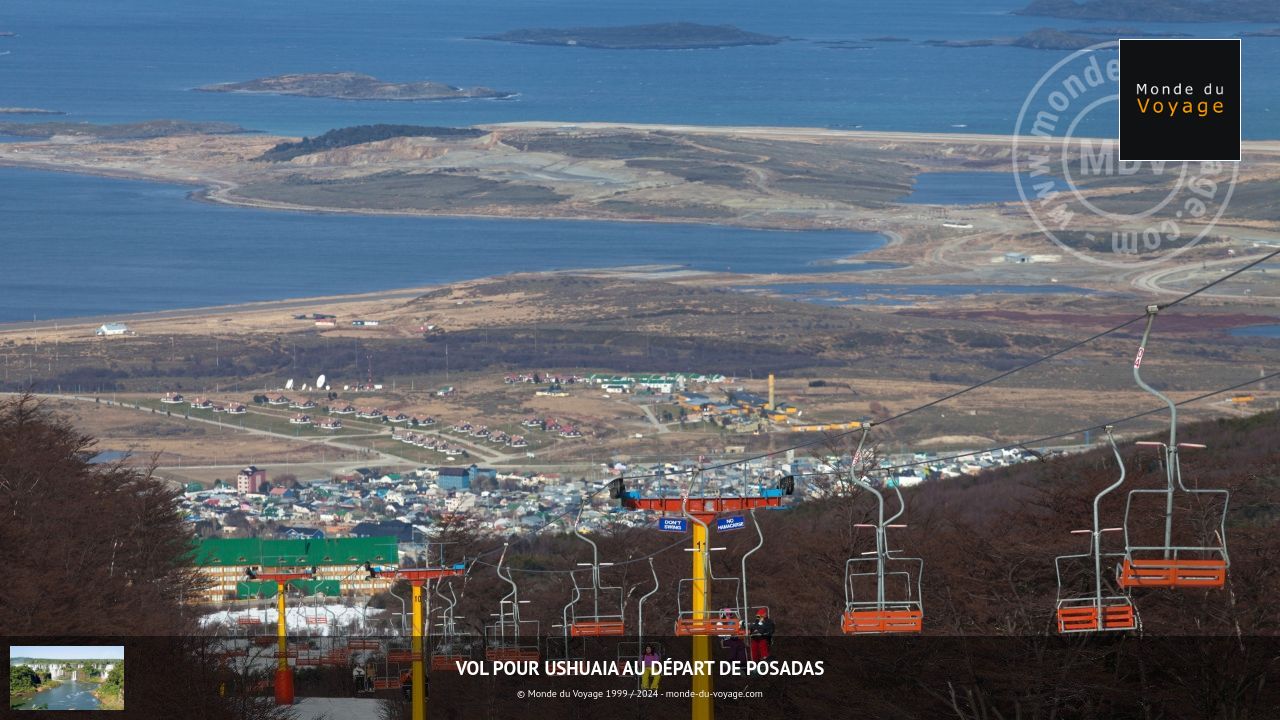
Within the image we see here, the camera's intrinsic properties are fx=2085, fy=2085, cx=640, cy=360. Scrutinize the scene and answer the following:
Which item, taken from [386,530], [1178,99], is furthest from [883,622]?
[1178,99]

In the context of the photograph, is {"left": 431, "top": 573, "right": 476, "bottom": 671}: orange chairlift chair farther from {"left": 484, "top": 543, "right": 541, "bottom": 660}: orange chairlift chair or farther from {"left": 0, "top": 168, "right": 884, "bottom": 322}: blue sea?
{"left": 0, "top": 168, "right": 884, "bottom": 322}: blue sea

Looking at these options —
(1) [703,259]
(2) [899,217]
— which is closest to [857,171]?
(2) [899,217]

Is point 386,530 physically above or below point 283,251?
below

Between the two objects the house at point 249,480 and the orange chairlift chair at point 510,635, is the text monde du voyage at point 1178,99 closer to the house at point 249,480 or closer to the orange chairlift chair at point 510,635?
the house at point 249,480

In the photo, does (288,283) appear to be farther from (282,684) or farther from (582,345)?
(282,684)

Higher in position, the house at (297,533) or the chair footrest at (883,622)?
the chair footrest at (883,622)

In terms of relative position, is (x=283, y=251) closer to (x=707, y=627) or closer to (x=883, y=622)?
(x=707, y=627)

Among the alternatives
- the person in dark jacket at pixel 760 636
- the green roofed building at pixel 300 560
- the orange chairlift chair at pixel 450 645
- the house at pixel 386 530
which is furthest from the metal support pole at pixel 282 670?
the house at pixel 386 530
